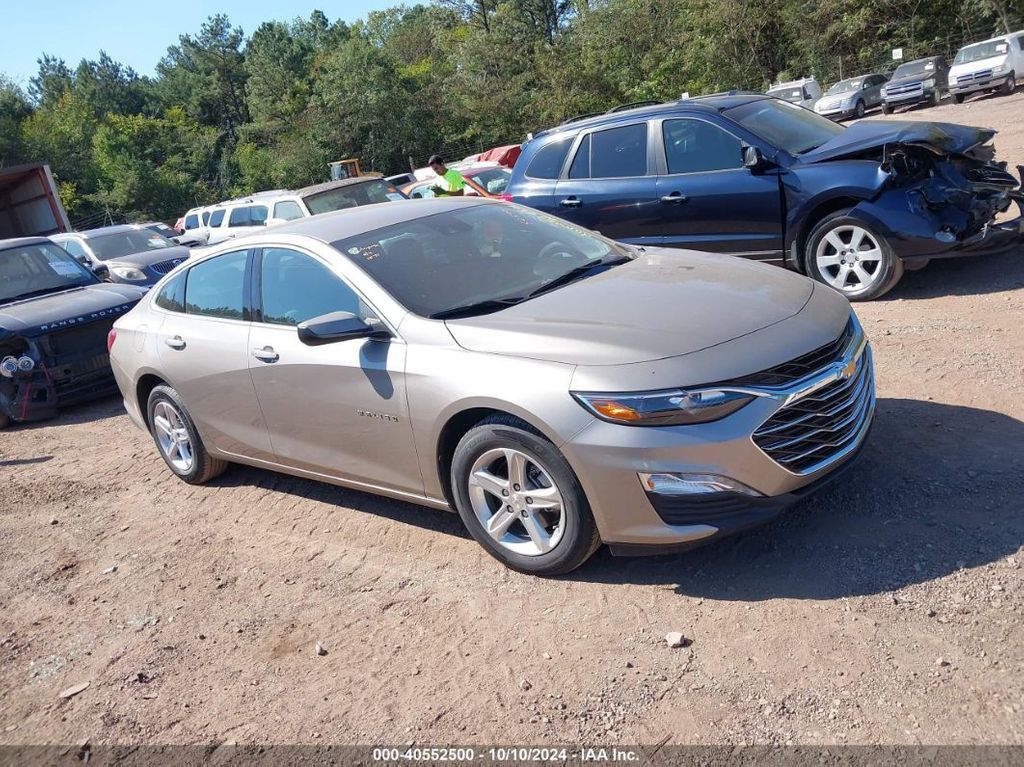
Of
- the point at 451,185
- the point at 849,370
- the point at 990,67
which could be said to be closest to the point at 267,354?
the point at 849,370

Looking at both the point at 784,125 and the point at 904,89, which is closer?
the point at 784,125

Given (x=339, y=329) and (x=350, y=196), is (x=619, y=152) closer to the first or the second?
(x=339, y=329)

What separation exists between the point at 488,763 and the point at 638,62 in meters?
45.3

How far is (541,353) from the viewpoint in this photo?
3773mm

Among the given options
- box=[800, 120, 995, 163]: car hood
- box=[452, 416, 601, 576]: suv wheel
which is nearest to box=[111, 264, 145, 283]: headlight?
box=[800, 120, 995, 163]: car hood

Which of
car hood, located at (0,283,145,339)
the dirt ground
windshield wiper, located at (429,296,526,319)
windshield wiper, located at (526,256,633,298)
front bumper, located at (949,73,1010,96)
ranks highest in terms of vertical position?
windshield wiper, located at (429,296,526,319)

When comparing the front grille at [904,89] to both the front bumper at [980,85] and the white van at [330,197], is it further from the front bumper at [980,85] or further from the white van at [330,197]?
the white van at [330,197]

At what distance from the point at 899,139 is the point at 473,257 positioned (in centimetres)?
392

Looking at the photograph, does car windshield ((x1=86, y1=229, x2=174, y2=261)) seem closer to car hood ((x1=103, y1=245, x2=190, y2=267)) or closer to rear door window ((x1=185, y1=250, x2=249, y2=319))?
car hood ((x1=103, y1=245, x2=190, y2=267))

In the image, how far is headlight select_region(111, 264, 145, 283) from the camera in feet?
45.0

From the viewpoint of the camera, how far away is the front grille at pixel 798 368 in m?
3.54

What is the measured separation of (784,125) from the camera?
7824 millimetres

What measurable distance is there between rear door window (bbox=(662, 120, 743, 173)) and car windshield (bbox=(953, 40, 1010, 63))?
26.4m

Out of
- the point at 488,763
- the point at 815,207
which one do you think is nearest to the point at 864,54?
the point at 815,207
